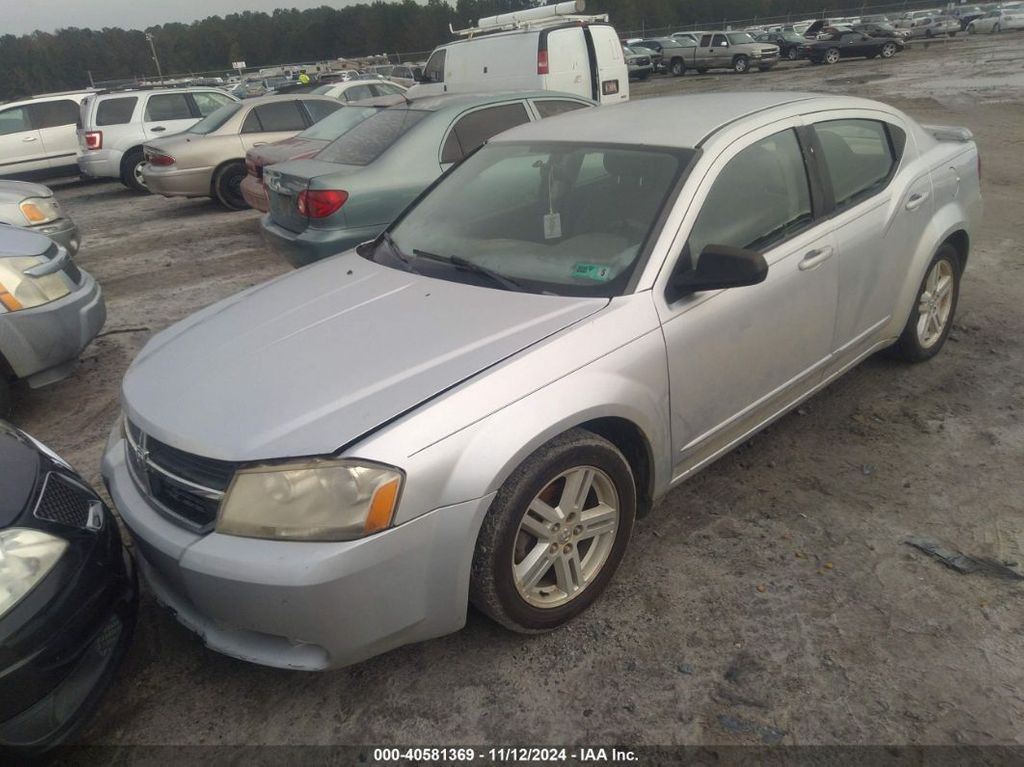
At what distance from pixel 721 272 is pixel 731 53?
3170 cm

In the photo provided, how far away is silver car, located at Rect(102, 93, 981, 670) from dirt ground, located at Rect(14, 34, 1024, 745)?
0.80 ft

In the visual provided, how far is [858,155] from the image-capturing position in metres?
3.65

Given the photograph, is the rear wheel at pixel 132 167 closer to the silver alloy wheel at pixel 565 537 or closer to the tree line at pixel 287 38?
the silver alloy wheel at pixel 565 537

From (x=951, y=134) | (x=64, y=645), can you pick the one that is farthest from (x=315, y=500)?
(x=951, y=134)

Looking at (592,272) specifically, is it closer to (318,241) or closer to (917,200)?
(917,200)

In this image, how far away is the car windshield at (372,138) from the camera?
6.02m

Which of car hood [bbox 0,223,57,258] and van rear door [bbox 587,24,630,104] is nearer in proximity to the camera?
car hood [bbox 0,223,57,258]

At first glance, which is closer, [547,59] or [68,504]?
[68,504]

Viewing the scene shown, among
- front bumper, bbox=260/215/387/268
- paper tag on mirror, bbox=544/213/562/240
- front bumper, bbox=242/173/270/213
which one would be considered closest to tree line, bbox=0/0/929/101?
front bumper, bbox=242/173/270/213

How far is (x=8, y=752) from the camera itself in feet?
6.29

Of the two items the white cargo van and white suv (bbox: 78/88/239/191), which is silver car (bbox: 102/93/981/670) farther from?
white suv (bbox: 78/88/239/191)

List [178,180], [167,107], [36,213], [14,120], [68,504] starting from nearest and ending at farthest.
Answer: [68,504], [36,213], [178,180], [167,107], [14,120]

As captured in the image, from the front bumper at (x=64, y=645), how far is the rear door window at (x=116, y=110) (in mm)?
12341

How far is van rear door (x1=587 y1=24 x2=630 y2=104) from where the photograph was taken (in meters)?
11.0
